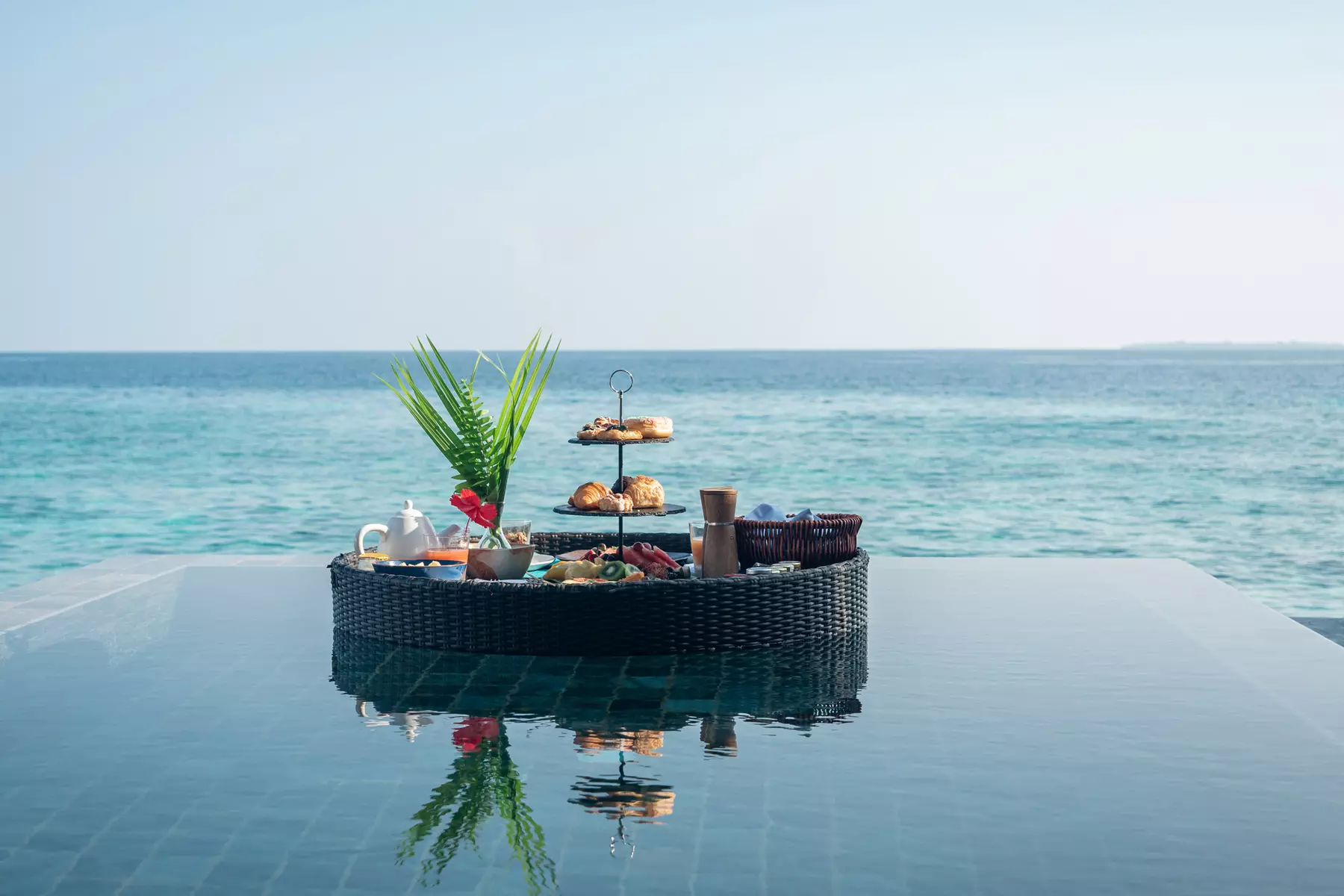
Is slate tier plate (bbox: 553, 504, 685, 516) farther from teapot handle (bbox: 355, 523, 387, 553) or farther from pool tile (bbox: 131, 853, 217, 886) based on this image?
pool tile (bbox: 131, 853, 217, 886)

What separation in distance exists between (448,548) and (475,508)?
439 millimetres

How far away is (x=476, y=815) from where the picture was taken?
340 centimetres

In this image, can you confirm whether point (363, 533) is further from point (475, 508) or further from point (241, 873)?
point (241, 873)

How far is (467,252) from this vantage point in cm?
4484

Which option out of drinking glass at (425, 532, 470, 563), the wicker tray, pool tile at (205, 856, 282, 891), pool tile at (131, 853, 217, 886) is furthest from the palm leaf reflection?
drinking glass at (425, 532, 470, 563)

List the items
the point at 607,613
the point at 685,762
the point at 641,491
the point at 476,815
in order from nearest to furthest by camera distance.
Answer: the point at 476,815 → the point at 685,762 → the point at 607,613 → the point at 641,491

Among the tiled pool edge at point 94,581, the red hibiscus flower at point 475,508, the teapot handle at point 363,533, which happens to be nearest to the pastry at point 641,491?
the red hibiscus flower at point 475,508

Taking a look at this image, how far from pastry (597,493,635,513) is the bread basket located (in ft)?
1.44

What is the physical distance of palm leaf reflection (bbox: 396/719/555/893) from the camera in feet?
10.1

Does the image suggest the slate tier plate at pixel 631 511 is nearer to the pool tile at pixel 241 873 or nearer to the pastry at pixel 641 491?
the pastry at pixel 641 491

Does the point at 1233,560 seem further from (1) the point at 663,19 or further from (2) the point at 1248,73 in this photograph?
(2) the point at 1248,73

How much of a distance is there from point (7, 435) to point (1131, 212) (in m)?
34.1

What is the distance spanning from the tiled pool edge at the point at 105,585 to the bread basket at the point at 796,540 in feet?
6.55

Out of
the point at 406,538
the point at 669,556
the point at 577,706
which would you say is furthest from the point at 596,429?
the point at 577,706
